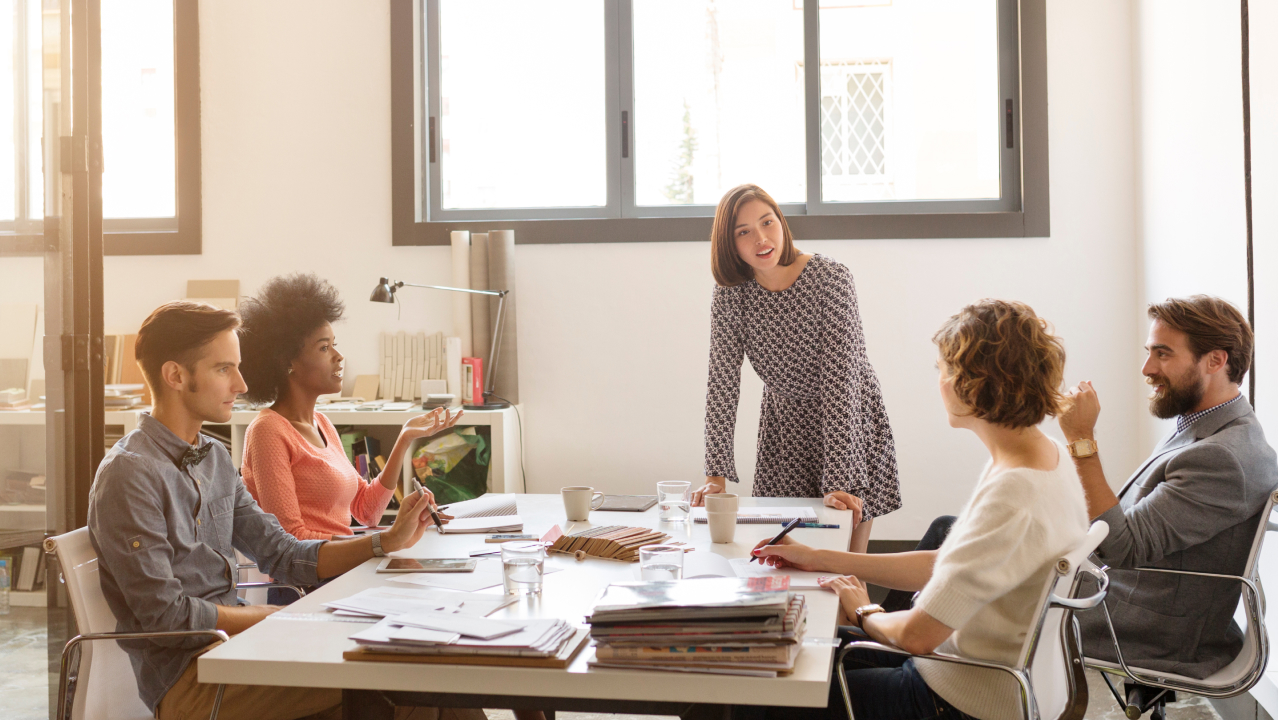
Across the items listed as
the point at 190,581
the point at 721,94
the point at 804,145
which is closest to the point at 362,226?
the point at 721,94

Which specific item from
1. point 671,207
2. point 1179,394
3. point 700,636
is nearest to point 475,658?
point 700,636

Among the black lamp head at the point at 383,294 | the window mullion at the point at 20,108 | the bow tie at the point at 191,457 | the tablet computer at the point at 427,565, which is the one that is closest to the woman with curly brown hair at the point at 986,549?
the tablet computer at the point at 427,565

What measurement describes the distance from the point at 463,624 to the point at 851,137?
3.27 metres

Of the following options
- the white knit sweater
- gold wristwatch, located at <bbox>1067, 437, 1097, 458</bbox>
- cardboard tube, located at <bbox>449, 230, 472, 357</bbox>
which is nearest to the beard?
gold wristwatch, located at <bbox>1067, 437, 1097, 458</bbox>

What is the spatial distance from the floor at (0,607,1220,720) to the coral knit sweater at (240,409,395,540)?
669 millimetres

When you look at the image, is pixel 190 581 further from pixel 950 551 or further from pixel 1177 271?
pixel 1177 271

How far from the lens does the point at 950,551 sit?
1467 mm

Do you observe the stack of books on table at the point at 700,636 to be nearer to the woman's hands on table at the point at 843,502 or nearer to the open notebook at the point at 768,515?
the open notebook at the point at 768,515

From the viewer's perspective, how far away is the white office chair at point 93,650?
160cm

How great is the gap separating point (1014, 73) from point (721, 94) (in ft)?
3.92

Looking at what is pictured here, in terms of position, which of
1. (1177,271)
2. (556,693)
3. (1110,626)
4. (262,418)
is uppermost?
(1177,271)

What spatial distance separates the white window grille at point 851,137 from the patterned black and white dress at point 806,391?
1527 millimetres

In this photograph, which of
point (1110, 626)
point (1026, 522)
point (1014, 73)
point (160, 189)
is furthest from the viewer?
point (160, 189)

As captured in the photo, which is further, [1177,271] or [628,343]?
[628,343]
